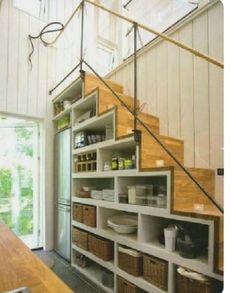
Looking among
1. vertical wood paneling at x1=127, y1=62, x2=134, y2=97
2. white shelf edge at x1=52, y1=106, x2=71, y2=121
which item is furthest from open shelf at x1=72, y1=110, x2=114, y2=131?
vertical wood paneling at x1=127, y1=62, x2=134, y2=97

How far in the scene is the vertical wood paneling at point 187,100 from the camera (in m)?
2.56

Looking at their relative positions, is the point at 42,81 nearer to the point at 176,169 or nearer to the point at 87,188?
the point at 87,188

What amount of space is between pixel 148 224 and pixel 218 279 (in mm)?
751

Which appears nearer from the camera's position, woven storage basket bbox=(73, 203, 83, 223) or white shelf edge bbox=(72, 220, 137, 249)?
white shelf edge bbox=(72, 220, 137, 249)

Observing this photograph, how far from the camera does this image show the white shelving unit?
1839mm

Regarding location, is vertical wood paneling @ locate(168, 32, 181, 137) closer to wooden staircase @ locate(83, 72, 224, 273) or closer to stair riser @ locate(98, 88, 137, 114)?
wooden staircase @ locate(83, 72, 224, 273)

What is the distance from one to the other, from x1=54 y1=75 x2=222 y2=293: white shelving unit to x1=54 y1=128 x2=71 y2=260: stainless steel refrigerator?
0.18 metres

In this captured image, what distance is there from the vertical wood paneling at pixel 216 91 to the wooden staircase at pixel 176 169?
117 mm

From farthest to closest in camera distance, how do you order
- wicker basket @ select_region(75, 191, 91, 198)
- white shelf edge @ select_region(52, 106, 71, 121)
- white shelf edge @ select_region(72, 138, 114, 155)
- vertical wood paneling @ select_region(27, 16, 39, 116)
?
1. vertical wood paneling @ select_region(27, 16, 39, 116)
2. white shelf edge @ select_region(52, 106, 71, 121)
3. wicker basket @ select_region(75, 191, 91, 198)
4. white shelf edge @ select_region(72, 138, 114, 155)

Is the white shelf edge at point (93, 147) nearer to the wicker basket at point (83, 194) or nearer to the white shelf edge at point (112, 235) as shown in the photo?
the wicker basket at point (83, 194)

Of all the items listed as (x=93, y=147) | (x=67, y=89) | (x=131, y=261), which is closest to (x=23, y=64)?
(x=67, y=89)

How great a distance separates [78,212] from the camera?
10.6 feet

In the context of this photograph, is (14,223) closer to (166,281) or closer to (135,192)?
(135,192)

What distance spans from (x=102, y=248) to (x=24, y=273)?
1.69 meters
